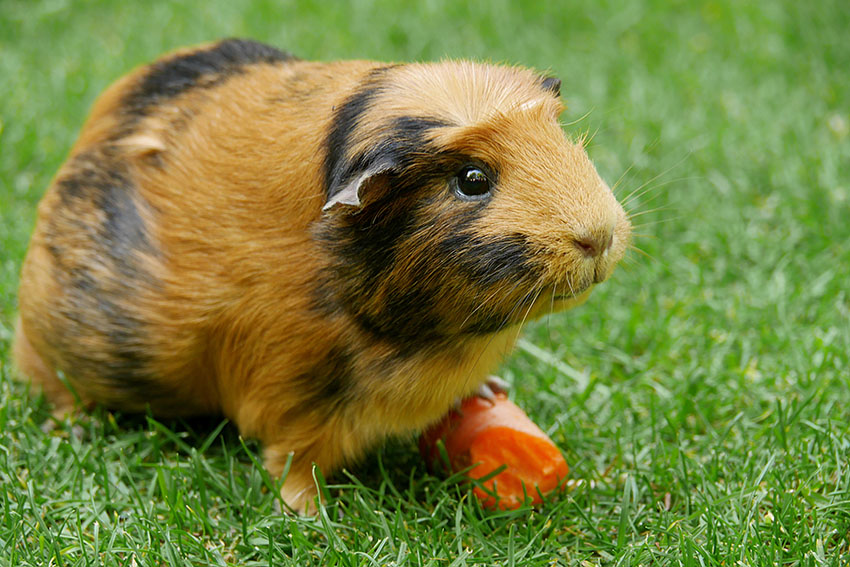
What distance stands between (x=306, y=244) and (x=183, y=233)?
58 centimetres

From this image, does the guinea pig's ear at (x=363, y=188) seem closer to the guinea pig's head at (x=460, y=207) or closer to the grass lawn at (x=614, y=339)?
the guinea pig's head at (x=460, y=207)

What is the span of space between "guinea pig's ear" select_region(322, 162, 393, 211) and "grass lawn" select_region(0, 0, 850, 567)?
3.25 feet

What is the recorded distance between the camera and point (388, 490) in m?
3.84

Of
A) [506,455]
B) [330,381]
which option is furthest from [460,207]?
[506,455]

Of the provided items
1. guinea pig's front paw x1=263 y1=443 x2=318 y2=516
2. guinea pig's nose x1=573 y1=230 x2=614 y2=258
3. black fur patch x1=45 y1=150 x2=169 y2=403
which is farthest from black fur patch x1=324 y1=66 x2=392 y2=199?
guinea pig's front paw x1=263 y1=443 x2=318 y2=516

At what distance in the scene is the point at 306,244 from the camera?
3.37 metres

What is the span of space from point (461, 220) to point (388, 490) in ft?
4.46

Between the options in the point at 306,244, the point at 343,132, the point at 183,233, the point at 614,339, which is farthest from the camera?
the point at 614,339

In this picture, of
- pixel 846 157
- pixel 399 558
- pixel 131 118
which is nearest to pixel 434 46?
pixel 846 157

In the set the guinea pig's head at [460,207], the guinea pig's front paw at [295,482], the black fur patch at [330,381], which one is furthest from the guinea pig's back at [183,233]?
the guinea pig's front paw at [295,482]

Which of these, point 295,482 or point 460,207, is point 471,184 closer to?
point 460,207

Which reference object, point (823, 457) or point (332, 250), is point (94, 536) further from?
point (823, 457)

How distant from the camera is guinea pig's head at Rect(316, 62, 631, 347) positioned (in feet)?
9.88

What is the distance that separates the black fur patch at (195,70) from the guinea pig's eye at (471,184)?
1372mm
